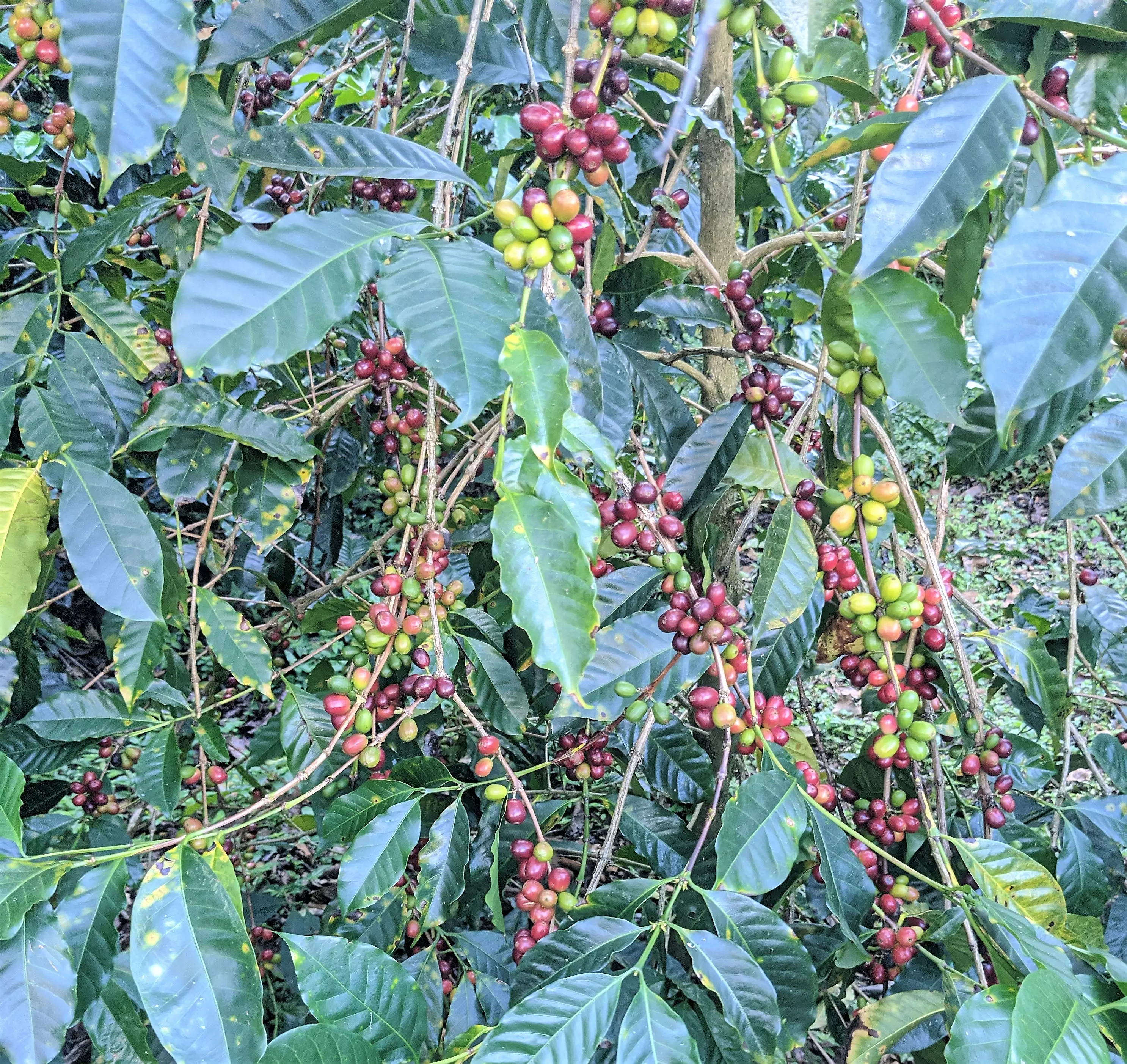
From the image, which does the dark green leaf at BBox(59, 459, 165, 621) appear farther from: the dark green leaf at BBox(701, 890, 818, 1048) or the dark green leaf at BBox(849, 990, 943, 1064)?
the dark green leaf at BBox(849, 990, 943, 1064)

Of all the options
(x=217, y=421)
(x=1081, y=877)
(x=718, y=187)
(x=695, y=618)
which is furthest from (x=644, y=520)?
(x=1081, y=877)

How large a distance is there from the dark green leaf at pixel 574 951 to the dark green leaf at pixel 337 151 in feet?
2.35

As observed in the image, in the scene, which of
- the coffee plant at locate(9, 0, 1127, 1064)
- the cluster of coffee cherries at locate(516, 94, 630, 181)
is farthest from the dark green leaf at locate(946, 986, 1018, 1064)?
the cluster of coffee cherries at locate(516, 94, 630, 181)

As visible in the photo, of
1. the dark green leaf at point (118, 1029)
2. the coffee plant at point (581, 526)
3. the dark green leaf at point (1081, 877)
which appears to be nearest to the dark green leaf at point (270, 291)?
the coffee plant at point (581, 526)

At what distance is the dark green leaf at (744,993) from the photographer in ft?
2.31

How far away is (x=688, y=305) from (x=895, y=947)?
34.8 inches

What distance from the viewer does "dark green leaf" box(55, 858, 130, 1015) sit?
744 mm

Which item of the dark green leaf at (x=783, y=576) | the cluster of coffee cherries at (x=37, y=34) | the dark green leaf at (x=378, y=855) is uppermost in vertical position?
the cluster of coffee cherries at (x=37, y=34)

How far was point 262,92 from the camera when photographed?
1286 mm

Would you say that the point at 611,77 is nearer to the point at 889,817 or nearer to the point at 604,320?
the point at 604,320

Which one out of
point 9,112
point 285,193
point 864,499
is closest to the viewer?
point 864,499

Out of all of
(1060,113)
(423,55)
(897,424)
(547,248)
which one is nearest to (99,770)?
(423,55)

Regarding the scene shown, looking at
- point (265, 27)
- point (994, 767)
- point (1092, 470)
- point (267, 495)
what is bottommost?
point (994, 767)

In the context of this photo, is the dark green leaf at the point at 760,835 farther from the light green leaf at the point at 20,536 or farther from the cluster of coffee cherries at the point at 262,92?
the cluster of coffee cherries at the point at 262,92
